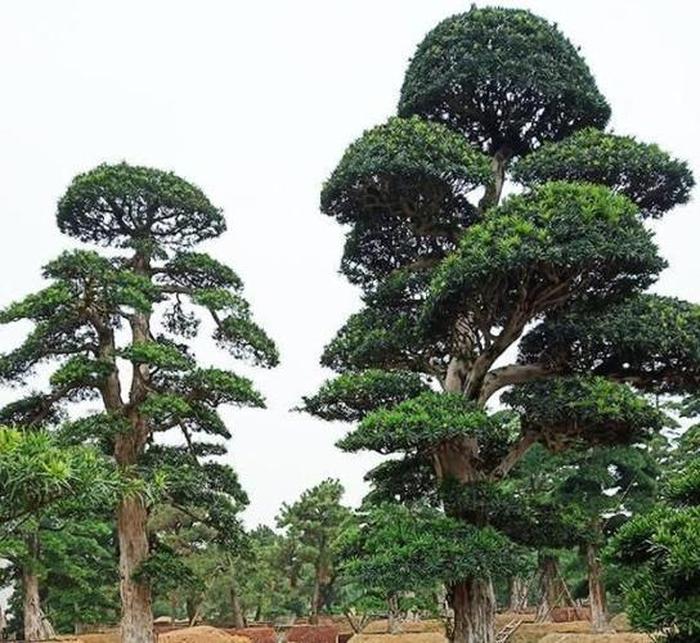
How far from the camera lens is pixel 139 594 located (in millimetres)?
9867

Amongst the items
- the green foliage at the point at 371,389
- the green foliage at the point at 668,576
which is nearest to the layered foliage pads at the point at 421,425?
the green foliage at the point at 371,389

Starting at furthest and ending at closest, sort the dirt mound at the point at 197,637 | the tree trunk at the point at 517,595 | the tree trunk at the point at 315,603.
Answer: the tree trunk at the point at 315,603
the tree trunk at the point at 517,595
the dirt mound at the point at 197,637

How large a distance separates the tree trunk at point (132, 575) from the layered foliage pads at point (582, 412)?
17.0 ft

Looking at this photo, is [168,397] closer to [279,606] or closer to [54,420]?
[54,420]

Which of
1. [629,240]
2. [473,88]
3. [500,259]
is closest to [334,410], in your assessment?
[500,259]

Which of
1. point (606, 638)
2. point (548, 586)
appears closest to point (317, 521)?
point (548, 586)

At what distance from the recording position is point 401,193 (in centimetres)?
811

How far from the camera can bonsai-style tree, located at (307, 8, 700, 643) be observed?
6652 millimetres

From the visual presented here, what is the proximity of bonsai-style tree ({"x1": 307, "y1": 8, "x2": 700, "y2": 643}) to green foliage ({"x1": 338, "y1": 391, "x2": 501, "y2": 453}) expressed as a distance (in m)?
0.02

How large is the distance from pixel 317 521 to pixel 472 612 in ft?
55.2

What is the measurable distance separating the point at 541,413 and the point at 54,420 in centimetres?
682

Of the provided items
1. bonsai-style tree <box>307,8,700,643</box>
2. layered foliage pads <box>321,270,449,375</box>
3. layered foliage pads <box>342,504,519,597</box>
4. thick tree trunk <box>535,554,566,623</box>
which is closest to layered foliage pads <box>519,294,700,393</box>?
bonsai-style tree <box>307,8,700,643</box>

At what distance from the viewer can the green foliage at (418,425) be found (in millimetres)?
6477

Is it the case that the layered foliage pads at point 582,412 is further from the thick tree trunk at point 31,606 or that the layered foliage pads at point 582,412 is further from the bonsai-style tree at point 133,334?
the thick tree trunk at point 31,606
